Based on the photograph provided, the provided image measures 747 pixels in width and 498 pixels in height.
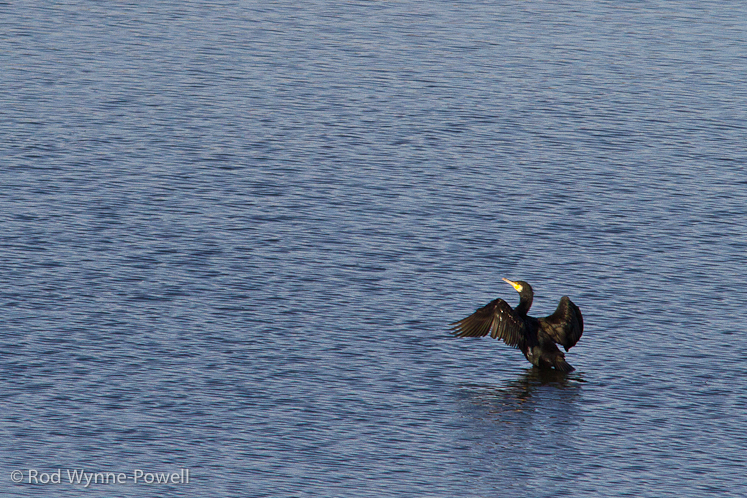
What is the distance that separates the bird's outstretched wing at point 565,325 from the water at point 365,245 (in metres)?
0.84

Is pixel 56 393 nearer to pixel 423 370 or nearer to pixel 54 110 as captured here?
pixel 423 370

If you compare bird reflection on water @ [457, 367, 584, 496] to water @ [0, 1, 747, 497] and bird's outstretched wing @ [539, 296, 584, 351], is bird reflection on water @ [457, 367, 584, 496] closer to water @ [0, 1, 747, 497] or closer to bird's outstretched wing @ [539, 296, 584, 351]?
water @ [0, 1, 747, 497]

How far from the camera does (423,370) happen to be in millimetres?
31766

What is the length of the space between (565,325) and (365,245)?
9581 millimetres

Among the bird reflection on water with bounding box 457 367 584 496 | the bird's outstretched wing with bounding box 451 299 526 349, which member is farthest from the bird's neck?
the bird reflection on water with bounding box 457 367 584 496

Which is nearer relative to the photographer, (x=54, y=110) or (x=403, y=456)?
(x=403, y=456)

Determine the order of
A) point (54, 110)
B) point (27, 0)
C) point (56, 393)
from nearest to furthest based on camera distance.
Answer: point (56, 393) → point (54, 110) → point (27, 0)

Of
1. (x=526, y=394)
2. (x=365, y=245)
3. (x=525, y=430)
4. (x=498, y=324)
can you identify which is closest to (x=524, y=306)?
(x=498, y=324)

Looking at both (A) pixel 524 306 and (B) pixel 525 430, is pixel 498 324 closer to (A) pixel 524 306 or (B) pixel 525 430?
(A) pixel 524 306

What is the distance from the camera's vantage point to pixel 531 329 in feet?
105

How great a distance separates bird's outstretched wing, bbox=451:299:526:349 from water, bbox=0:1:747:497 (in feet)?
3.05

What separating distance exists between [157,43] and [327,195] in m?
20.9

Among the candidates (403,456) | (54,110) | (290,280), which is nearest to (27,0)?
(54,110)

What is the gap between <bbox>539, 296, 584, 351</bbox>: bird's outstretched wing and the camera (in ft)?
105
